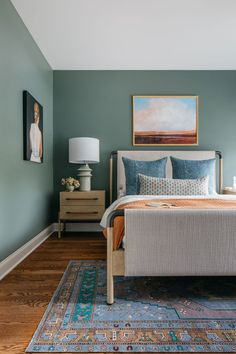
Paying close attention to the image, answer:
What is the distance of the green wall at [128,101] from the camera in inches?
157

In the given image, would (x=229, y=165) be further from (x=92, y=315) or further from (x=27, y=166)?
(x=92, y=315)

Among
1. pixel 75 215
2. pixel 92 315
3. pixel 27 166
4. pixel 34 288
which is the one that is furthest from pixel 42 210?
pixel 92 315

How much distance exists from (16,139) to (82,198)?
1.37 metres

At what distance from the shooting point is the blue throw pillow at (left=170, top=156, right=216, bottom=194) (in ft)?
11.1

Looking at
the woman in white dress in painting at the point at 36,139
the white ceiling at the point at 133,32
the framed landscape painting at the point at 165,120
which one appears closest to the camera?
the white ceiling at the point at 133,32

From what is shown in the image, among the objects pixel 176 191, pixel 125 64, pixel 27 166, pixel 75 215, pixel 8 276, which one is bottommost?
pixel 8 276

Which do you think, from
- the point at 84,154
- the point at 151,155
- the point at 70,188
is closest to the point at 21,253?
the point at 70,188

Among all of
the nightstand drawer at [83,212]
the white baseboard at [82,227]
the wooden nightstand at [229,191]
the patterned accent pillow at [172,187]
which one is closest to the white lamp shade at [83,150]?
the nightstand drawer at [83,212]

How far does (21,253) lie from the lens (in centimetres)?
262

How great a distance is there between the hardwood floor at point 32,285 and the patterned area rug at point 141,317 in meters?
0.08

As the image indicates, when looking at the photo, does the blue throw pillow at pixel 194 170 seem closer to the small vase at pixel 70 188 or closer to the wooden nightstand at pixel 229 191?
the wooden nightstand at pixel 229 191

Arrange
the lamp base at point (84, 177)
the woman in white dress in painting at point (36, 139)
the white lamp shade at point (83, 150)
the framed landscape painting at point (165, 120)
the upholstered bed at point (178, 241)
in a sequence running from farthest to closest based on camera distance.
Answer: the framed landscape painting at point (165, 120) < the lamp base at point (84, 177) < the white lamp shade at point (83, 150) < the woman in white dress in painting at point (36, 139) < the upholstered bed at point (178, 241)

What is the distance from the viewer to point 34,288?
1.95 m

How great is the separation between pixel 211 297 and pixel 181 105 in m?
2.99
